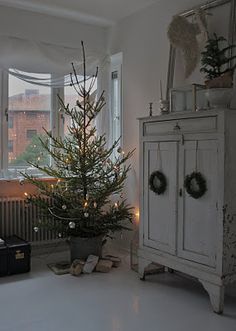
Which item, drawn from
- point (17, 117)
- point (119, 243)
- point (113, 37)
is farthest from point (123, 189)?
point (113, 37)

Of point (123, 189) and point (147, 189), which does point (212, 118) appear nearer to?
point (147, 189)

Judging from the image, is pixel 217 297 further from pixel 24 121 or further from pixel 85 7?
pixel 85 7

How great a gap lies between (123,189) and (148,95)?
3.61 feet

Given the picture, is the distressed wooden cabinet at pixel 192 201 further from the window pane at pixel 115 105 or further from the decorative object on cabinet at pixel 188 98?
the window pane at pixel 115 105

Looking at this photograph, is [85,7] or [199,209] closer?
[199,209]

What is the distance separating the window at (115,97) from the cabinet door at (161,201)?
130 cm

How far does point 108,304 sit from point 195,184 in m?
1.10

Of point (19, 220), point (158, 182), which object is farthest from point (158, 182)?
point (19, 220)

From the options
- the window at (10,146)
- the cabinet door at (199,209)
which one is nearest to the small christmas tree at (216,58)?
the cabinet door at (199,209)

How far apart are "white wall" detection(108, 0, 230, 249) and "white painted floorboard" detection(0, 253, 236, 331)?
1114mm

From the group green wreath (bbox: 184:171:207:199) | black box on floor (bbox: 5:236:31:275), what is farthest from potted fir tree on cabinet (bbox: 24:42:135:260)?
green wreath (bbox: 184:171:207:199)

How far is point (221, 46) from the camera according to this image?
325 cm

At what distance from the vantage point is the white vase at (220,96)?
2859 millimetres

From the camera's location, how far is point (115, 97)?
15.5 feet
